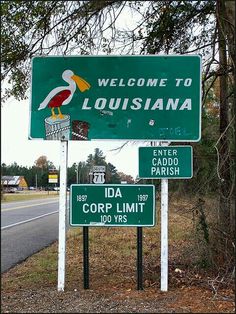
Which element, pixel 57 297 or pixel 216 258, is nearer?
pixel 57 297

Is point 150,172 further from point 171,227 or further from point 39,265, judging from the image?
point 171,227

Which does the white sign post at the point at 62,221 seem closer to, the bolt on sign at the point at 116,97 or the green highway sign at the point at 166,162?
the bolt on sign at the point at 116,97

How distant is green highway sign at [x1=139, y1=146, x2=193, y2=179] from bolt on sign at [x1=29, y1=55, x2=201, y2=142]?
17cm

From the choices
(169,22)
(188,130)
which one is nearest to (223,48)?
(169,22)

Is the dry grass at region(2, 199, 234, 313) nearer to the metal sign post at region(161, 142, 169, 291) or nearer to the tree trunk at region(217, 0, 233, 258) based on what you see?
the metal sign post at region(161, 142, 169, 291)

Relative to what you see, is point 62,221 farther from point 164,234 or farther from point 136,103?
point 136,103

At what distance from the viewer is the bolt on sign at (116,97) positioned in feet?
22.1

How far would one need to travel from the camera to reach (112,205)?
22.0 feet

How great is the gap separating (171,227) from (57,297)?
7.36 meters

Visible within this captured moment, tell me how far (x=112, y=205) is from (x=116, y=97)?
1490 mm

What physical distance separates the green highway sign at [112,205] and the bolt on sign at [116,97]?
0.72 m

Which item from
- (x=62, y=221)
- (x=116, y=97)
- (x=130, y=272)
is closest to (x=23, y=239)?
(x=130, y=272)

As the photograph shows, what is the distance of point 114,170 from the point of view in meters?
9.33

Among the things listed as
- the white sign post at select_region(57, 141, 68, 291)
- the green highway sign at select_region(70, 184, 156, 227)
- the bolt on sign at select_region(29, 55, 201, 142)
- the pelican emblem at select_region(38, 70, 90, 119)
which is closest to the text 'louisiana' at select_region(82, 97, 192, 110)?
the bolt on sign at select_region(29, 55, 201, 142)
